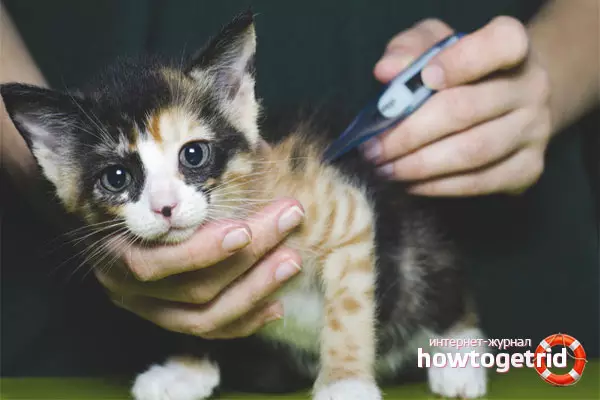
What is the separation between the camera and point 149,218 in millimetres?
860

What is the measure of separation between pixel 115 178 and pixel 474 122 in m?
0.55

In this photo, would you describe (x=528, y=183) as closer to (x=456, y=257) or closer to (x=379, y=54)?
(x=456, y=257)

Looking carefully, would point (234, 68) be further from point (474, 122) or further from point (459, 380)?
point (459, 380)

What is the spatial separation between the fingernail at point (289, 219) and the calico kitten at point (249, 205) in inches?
2.7

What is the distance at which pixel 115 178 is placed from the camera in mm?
903

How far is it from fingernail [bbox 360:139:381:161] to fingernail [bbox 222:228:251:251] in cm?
33

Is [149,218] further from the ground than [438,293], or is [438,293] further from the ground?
[149,218]

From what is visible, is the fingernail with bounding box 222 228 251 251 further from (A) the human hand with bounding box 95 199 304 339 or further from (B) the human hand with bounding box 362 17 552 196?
(B) the human hand with bounding box 362 17 552 196

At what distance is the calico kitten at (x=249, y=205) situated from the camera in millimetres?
891

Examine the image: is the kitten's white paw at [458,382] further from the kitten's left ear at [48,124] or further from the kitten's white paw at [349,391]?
the kitten's left ear at [48,124]

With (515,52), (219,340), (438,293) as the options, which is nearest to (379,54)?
(515,52)

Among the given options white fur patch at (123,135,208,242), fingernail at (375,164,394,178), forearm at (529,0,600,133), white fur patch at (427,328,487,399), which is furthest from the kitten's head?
forearm at (529,0,600,133)

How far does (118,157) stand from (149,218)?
10cm

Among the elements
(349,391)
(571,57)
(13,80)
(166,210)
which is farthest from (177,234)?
(571,57)
